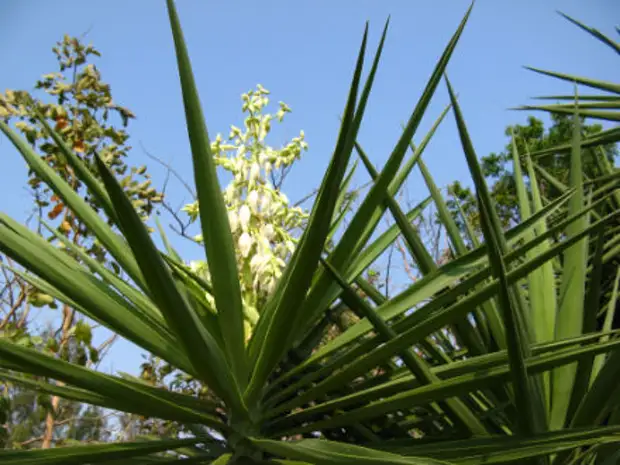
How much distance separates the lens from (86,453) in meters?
1.05

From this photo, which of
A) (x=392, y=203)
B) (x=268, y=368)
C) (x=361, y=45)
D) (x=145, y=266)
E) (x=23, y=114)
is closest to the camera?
(x=145, y=266)

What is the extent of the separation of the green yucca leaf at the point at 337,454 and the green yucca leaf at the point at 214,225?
220 mm

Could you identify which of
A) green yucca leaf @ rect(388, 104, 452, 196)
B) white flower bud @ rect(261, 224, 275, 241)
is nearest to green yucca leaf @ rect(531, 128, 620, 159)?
green yucca leaf @ rect(388, 104, 452, 196)

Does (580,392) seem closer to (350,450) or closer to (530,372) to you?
(530,372)

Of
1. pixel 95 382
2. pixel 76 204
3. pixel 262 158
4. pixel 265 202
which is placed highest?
pixel 262 158

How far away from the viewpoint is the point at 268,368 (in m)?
1.12

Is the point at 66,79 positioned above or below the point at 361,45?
above

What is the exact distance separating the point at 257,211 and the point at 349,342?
1.86 ft

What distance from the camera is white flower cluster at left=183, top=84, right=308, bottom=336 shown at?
1.59m

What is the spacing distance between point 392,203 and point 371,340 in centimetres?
28

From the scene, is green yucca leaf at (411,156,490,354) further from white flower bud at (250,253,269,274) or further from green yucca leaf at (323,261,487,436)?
white flower bud at (250,253,269,274)

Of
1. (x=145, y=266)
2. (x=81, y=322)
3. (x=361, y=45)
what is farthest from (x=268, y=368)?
(x=81, y=322)

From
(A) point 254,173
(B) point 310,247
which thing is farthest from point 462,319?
(A) point 254,173

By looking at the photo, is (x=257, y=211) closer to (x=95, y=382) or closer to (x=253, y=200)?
(x=253, y=200)
